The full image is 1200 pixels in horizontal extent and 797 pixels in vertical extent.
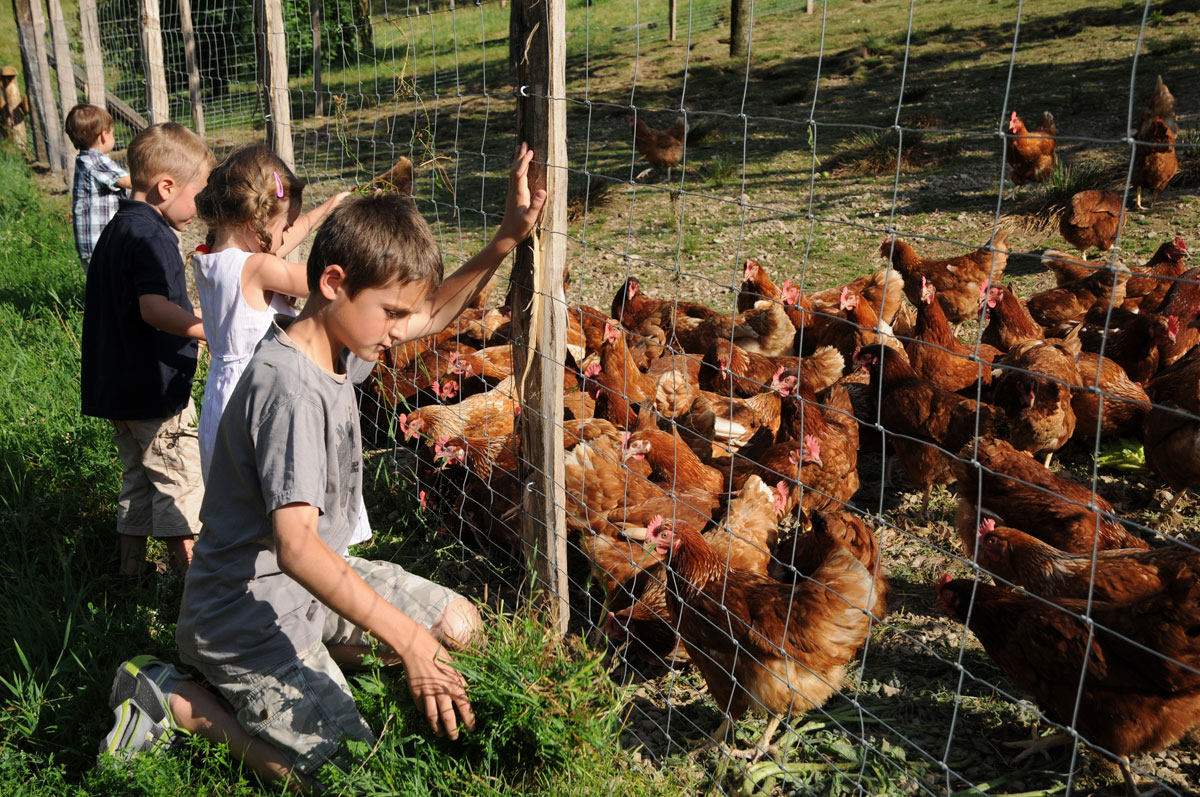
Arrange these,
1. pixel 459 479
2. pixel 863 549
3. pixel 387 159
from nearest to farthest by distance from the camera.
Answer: pixel 863 549
pixel 459 479
pixel 387 159

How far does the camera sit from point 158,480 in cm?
357

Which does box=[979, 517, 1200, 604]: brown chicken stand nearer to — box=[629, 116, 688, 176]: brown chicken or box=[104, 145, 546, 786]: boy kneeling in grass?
box=[104, 145, 546, 786]: boy kneeling in grass

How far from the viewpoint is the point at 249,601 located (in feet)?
7.72

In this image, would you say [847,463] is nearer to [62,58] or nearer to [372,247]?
[372,247]

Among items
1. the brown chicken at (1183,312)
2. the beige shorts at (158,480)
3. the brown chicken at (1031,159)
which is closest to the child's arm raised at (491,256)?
the beige shorts at (158,480)

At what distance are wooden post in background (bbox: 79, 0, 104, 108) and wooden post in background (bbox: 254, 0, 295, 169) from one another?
534 centimetres

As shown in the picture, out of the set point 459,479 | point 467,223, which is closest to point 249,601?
point 459,479

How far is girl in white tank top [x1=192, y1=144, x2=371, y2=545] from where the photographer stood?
119 inches

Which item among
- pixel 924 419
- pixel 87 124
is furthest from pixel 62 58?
pixel 924 419

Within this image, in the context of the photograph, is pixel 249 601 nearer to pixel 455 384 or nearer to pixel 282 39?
pixel 455 384

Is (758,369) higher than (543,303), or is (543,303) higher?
(543,303)

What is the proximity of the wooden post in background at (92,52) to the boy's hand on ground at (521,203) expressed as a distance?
7939mm

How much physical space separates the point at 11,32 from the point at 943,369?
32063 mm

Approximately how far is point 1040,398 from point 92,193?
554 cm
